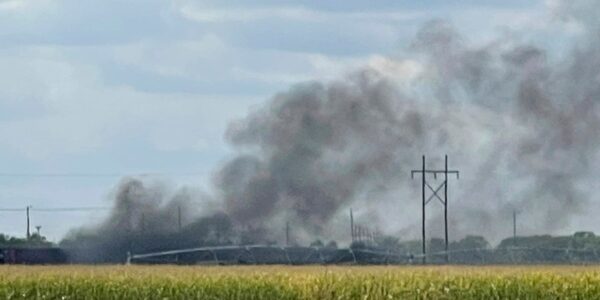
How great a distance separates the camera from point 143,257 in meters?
121

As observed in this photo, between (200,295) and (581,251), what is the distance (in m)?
65.4

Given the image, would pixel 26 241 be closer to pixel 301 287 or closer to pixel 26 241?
pixel 26 241

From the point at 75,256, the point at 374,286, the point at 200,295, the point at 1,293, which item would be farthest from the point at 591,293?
the point at 75,256

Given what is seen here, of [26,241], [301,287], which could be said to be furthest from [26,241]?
[301,287]

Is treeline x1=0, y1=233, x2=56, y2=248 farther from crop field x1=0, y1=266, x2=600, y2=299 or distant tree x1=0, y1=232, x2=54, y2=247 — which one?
crop field x1=0, y1=266, x2=600, y2=299

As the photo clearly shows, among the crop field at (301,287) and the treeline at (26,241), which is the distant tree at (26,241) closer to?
the treeline at (26,241)

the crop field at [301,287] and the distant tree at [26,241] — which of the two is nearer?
the crop field at [301,287]

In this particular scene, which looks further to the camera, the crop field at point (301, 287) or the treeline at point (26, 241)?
the treeline at point (26, 241)

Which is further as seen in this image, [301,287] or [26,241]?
[26,241]

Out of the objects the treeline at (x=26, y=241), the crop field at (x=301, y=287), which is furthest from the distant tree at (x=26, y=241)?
the crop field at (x=301, y=287)

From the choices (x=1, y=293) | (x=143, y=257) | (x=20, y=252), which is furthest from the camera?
(x=20, y=252)

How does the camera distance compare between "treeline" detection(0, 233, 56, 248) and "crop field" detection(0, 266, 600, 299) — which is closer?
"crop field" detection(0, 266, 600, 299)

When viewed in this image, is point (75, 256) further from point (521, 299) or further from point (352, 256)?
point (521, 299)

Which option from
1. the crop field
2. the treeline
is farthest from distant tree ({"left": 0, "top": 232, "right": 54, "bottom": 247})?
the crop field
